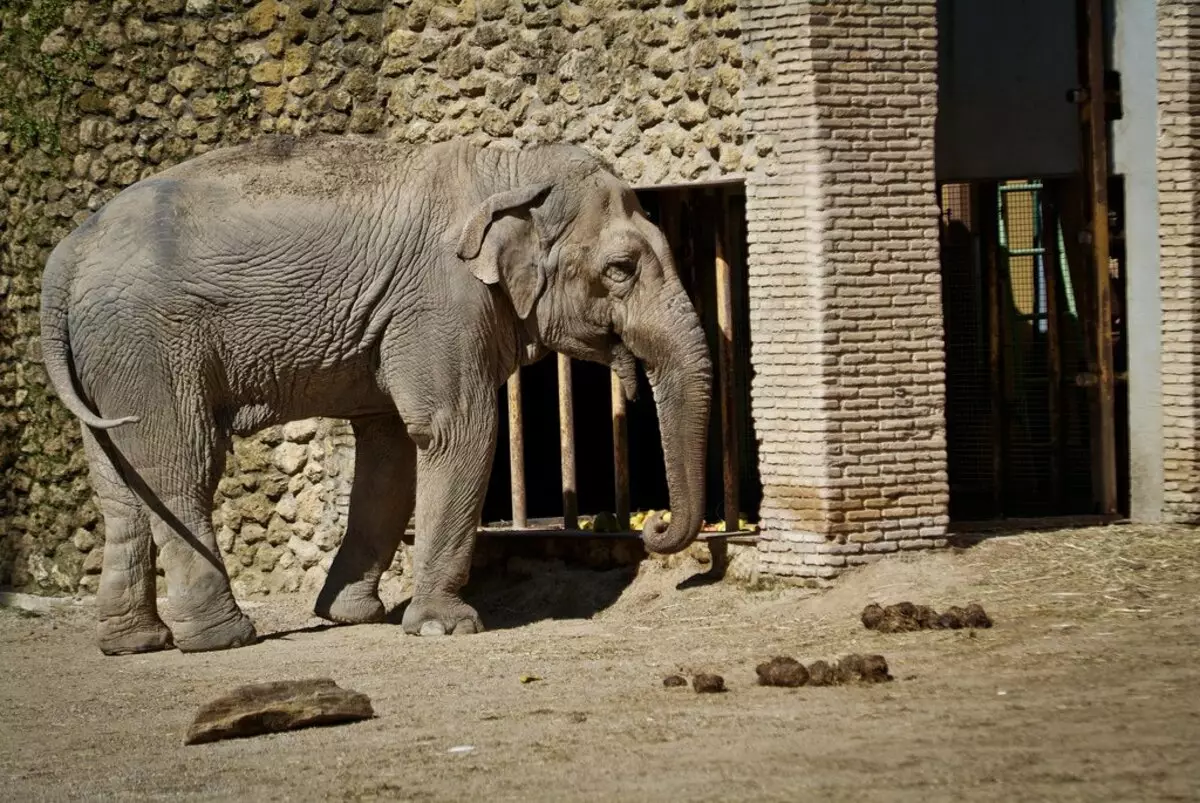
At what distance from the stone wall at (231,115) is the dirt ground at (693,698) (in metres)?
1.03

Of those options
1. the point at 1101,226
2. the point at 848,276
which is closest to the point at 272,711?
the point at 848,276

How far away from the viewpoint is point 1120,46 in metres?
12.0

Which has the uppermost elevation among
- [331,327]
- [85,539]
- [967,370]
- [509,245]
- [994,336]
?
[509,245]

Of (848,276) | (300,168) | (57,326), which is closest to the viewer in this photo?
(57,326)

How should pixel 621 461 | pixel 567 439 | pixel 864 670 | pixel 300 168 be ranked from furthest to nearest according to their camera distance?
pixel 567 439
pixel 621 461
pixel 300 168
pixel 864 670

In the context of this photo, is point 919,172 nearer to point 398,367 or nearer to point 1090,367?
point 1090,367

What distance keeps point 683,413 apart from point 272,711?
320cm

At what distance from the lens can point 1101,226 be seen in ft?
39.2

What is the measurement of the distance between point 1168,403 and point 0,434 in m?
7.39

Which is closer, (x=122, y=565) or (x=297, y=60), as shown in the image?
(x=122, y=565)

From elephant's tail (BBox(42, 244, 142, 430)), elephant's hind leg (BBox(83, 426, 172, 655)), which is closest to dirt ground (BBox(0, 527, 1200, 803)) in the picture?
elephant's hind leg (BBox(83, 426, 172, 655))

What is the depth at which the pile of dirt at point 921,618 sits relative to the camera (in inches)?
373

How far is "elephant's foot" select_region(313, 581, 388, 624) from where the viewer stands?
1143 cm

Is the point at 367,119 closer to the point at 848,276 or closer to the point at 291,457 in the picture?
the point at 291,457
